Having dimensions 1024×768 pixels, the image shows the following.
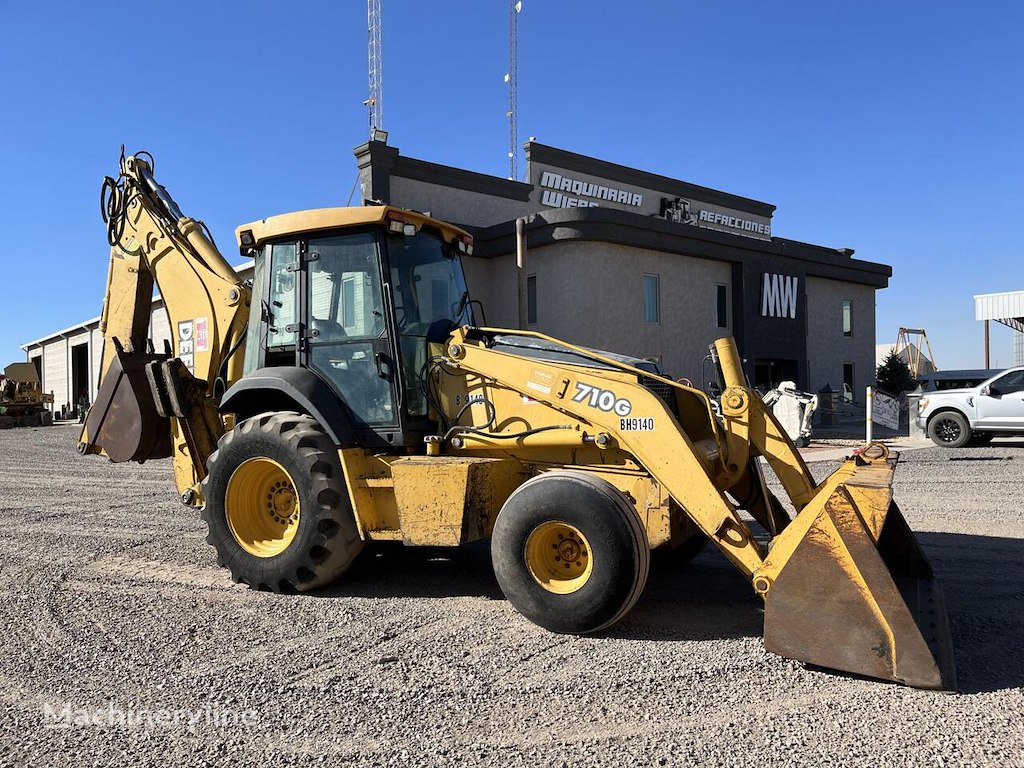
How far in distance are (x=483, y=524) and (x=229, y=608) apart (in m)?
1.83

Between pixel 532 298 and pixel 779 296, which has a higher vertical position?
pixel 779 296

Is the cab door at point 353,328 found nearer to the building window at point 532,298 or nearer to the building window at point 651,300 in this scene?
the building window at point 532,298

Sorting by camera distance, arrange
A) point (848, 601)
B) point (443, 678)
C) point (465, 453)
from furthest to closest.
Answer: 1. point (465, 453)
2. point (443, 678)
3. point (848, 601)

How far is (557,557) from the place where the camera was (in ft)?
15.3

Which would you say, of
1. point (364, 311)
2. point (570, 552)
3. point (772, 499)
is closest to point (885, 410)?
point (772, 499)

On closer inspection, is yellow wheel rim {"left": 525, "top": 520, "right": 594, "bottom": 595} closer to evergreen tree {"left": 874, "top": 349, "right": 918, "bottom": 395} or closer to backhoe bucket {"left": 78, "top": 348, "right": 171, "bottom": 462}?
backhoe bucket {"left": 78, "top": 348, "right": 171, "bottom": 462}

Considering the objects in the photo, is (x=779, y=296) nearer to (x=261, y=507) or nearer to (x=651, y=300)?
(x=651, y=300)

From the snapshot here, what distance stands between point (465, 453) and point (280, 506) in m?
1.51

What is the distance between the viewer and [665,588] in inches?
221

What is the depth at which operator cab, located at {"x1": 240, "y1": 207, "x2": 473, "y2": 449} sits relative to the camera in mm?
5418

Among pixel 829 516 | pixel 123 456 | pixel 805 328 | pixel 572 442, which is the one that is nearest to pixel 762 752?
pixel 829 516

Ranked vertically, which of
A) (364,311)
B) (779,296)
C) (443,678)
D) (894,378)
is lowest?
(443,678)

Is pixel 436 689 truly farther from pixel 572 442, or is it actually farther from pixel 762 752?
pixel 572 442

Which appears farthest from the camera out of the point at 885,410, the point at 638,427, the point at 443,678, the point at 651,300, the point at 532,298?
the point at 651,300
